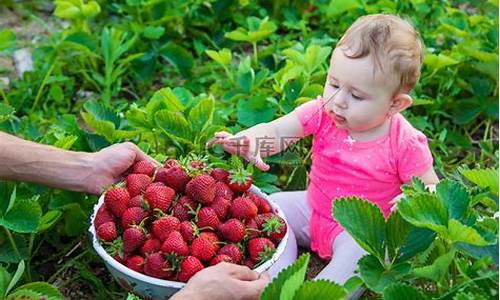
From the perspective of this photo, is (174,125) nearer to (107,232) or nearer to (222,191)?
(222,191)

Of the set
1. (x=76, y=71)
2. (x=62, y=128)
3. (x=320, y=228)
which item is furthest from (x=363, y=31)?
(x=76, y=71)

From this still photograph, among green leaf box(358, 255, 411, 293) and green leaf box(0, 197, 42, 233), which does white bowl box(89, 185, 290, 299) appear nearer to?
green leaf box(0, 197, 42, 233)

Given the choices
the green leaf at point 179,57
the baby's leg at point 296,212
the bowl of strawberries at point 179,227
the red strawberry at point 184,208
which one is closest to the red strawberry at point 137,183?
the bowl of strawberries at point 179,227

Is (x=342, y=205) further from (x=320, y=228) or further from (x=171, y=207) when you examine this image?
(x=320, y=228)

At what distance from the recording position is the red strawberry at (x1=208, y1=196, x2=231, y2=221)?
204cm

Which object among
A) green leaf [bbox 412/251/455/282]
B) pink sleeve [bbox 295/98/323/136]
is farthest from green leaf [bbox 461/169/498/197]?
pink sleeve [bbox 295/98/323/136]

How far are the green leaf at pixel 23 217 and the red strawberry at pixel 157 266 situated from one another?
35 centimetres

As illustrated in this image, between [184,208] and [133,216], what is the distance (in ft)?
0.39

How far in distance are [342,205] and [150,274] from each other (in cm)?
48

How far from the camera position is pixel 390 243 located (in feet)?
5.61

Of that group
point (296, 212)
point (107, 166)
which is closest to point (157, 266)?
point (107, 166)

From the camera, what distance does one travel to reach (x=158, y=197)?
2021 mm

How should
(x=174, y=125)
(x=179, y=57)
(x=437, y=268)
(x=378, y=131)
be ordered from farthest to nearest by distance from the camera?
(x=179, y=57), (x=174, y=125), (x=378, y=131), (x=437, y=268)

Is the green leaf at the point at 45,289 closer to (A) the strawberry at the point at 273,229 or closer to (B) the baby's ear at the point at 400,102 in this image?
(A) the strawberry at the point at 273,229
